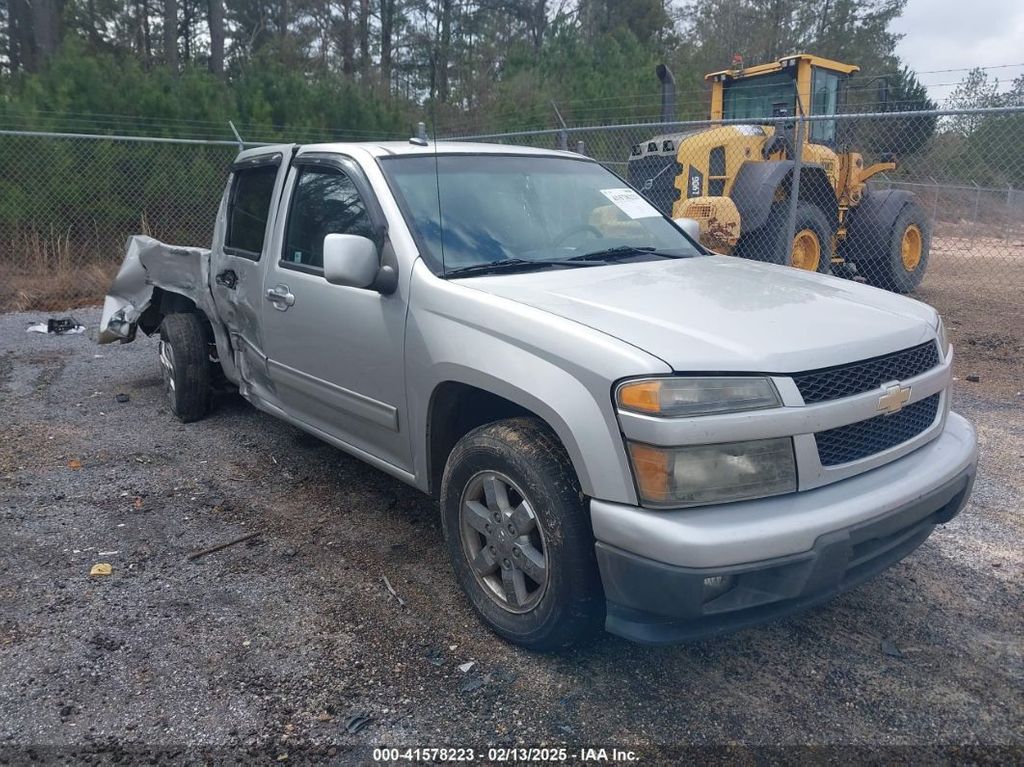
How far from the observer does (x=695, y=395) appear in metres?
2.43

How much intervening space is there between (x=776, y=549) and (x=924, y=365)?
1.08 metres

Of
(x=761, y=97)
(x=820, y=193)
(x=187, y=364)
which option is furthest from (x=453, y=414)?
(x=761, y=97)

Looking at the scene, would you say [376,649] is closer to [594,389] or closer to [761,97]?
[594,389]

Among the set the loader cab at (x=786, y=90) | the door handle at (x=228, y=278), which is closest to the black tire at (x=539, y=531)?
the door handle at (x=228, y=278)

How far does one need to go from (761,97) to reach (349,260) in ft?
29.3

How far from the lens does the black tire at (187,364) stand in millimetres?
5625

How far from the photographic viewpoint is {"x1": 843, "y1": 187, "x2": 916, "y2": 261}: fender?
10852 mm

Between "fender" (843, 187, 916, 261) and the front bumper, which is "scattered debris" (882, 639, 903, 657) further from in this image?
"fender" (843, 187, 916, 261)

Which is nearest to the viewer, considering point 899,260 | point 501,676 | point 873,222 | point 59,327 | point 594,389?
point 594,389

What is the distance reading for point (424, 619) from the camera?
323 cm

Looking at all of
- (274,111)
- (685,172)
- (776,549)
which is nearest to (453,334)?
(776,549)

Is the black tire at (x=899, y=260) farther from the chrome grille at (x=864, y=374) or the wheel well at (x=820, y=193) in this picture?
the chrome grille at (x=864, y=374)

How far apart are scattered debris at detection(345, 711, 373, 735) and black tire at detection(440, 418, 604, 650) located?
579 millimetres

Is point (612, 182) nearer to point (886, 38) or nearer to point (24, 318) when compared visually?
point (24, 318)
